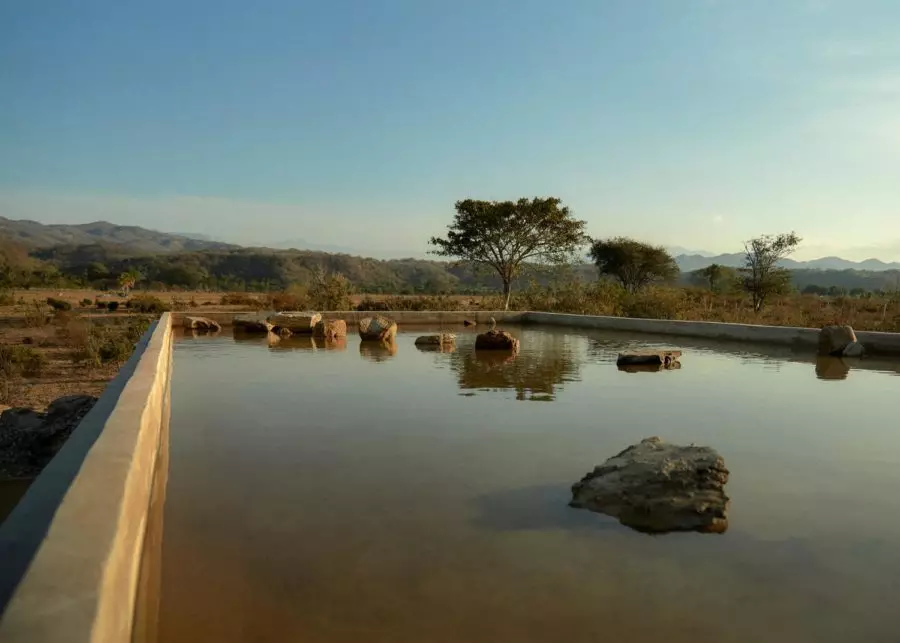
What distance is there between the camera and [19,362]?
952 cm

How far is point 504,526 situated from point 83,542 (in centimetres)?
200

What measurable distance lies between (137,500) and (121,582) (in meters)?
0.82

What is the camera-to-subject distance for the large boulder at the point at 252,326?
14935 mm

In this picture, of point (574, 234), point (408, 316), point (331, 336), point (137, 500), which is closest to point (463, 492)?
point (137, 500)

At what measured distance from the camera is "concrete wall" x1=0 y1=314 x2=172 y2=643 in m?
1.67

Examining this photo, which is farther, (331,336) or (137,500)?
(331,336)

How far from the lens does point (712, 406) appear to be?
6645 mm

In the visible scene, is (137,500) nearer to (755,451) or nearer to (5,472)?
(5,472)

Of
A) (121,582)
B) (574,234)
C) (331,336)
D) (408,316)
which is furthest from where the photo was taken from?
(574,234)

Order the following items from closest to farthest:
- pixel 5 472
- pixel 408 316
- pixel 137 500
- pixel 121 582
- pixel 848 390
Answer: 1. pixel 121 582
2. pixel 137 500
3. pixel 5 472
4. pixel 848 390
5. pixel 408 316

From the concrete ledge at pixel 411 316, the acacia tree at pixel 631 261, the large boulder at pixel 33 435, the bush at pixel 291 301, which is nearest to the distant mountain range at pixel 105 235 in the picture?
the acacia tree at pixel 631 261

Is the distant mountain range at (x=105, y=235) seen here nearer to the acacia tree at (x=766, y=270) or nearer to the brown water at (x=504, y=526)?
the acacia tree at (x=766, y=270)

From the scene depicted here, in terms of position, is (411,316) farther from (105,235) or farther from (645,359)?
(105,235)

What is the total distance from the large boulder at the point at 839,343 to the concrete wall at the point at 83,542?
11033 mm
